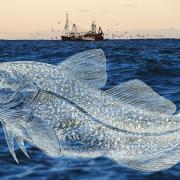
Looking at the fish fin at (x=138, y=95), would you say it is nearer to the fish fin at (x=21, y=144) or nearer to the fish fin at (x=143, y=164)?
the fish fin at (x=143, y=164)

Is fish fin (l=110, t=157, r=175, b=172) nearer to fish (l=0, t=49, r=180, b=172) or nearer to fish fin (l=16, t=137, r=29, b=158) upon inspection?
fish (l=0, t=49, r=180, b=172)

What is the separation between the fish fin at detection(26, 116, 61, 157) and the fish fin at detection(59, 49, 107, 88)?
0.39 metres

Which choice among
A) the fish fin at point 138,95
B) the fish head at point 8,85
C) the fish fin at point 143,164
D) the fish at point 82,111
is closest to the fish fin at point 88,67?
A: the fish at point 82,111

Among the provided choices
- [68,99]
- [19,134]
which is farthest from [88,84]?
[19,134]

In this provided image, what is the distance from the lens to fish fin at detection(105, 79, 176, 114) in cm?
328

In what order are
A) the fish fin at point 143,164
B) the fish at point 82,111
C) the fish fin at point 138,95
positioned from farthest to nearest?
the fish fin at point 143,164, the fish fin at point 138,95, the fish at point 82,111

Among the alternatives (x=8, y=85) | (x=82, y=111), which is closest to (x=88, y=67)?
(x=82, y=111)

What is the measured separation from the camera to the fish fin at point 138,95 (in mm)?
3281

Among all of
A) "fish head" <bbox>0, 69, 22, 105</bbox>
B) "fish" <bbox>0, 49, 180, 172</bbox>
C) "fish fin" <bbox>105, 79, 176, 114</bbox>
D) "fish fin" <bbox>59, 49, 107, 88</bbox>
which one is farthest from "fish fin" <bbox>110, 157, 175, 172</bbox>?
"fish head" <bbox>0, 69, 22, 105</bbox>

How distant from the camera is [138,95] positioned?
130 inches

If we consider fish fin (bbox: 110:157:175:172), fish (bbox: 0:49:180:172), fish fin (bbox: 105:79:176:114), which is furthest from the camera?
fish fin (bbox: 110:157:175:172)

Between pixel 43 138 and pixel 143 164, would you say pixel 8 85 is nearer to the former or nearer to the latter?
pixel 43 138

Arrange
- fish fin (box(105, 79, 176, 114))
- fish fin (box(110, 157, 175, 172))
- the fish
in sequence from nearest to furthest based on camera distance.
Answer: the fish → fish fin (box(105, 79, 176, 114)) → fish fin (box(110, 157, 175, 172))

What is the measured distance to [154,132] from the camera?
10.8ft
